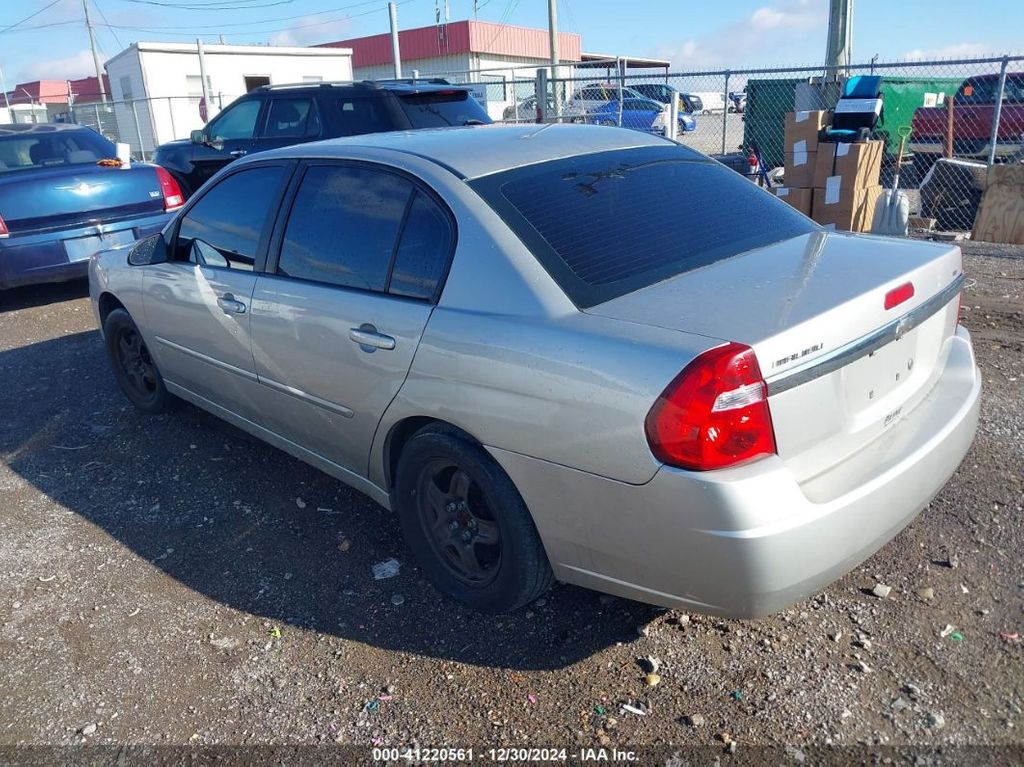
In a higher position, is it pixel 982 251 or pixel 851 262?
pixel 851 262

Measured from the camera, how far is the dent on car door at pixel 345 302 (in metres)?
2.96

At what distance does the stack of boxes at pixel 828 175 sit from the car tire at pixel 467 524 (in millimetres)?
7044

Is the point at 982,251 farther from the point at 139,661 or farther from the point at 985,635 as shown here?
the point at 139,661

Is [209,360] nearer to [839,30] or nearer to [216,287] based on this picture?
[216,287]

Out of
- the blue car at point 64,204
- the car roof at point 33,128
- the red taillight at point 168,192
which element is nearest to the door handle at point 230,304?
the blue car at point 64,204

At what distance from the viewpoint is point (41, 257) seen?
720cm

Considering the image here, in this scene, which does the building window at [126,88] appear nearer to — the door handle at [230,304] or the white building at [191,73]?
the white building at [191,73]

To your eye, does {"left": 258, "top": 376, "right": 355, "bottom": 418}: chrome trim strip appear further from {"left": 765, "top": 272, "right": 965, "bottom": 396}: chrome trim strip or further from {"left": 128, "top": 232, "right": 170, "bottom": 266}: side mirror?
{"left": 765, "top": 272, "right": 965, "bottom": 396}: chrome trim strip

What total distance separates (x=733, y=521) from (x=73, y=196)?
7174 mm

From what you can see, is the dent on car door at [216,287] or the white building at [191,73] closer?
the dent on car door at [216,287]

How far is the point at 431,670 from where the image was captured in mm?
2787

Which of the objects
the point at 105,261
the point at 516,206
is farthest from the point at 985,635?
the point at 105,261

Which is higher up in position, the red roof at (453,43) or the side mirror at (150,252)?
the red roof at (453,43)

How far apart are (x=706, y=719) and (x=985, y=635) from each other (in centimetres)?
103
